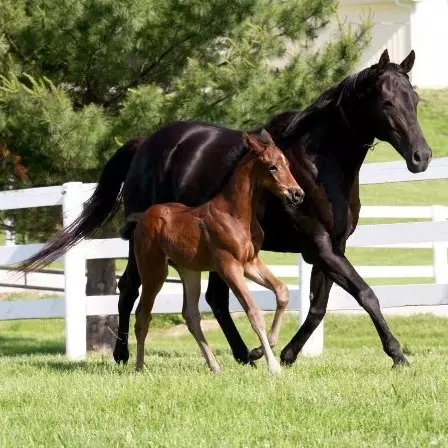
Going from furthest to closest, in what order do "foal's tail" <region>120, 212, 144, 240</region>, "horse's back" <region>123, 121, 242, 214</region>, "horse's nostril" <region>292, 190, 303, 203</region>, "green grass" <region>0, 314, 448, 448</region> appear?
"horse's back" <region>123, 121, 242, 214</region>
"foal's tail" <region>120, 212, 144, 240</region>
"horse's nostril" <region>292, 190, 303, 203</region>
"green grass" <region>0, 314, 448, 448</region>

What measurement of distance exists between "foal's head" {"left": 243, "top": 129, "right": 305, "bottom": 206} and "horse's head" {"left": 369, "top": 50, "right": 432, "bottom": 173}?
815 mm

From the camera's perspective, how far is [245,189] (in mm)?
6875

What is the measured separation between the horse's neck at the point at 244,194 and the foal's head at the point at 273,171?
66 mm

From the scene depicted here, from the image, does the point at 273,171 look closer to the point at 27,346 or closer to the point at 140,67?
the point at 140,67

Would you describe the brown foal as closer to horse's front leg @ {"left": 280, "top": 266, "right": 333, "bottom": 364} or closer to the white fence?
horse's front leg @ {"left": 280, "top": 266, "right": 333, "bottom": 364}

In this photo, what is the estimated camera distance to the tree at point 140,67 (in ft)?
37.8

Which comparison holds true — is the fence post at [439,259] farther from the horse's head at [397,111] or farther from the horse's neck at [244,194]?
the horse's neck at [244,194]

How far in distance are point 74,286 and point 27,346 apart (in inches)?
172

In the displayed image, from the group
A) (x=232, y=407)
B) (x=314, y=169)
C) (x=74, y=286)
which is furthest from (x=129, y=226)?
(x=74, y=286)

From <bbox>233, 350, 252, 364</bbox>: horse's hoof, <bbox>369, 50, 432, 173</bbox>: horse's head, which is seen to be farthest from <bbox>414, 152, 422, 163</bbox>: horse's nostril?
<bbox>233, 350, 252, 364</bbox>: horse's hoof

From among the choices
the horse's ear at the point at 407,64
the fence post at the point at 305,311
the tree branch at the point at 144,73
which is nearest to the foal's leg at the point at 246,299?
the horse's ear at the point at 407,64

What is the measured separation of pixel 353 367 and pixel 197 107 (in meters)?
5.13

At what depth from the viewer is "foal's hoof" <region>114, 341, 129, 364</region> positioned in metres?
8.48

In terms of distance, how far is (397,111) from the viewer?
7.05 metres
